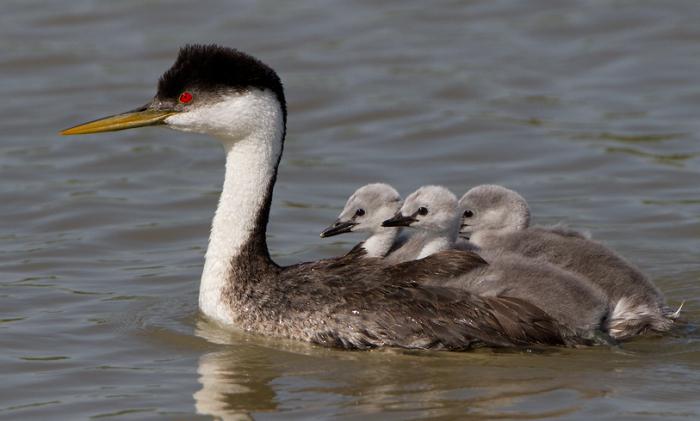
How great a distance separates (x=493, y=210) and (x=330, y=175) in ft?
13.9

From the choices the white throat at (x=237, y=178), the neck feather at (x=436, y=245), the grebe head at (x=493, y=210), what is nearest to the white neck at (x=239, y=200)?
the white throat at (x=237, y=178)

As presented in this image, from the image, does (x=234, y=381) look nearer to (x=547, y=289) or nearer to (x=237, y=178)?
(x=237, y=178)

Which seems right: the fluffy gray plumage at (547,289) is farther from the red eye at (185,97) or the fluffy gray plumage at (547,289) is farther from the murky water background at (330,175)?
the red eye at (185,97)

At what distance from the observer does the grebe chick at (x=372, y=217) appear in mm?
10000

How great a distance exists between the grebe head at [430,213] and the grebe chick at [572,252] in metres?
0.38

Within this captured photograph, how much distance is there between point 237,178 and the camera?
33.1 feet

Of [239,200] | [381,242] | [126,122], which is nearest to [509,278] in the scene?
[381,242]

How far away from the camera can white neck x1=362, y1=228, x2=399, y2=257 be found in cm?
1003

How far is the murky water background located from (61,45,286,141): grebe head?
1.37 metres

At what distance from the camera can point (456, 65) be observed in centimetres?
1703

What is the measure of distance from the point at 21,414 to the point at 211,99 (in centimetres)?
242

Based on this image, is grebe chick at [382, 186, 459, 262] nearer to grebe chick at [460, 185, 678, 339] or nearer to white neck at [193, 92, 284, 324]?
grebe chick at [460, 185, 678, 339]

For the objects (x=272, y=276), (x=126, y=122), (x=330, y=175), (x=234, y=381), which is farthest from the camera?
(x=330, y=175)

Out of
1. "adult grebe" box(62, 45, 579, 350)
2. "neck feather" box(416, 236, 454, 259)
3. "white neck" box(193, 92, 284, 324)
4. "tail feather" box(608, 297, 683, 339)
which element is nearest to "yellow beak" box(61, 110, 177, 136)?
"adult grebe" box(62, 45, 579, 350)
